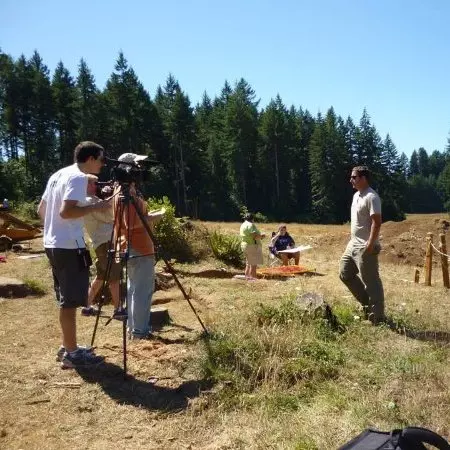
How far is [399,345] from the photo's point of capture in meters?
4.91

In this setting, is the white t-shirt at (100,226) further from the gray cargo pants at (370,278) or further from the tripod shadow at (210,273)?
the tripod shadow at (210,273)

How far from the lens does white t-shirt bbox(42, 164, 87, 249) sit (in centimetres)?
390

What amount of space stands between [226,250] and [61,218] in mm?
7591

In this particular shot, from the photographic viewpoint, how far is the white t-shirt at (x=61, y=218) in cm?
390

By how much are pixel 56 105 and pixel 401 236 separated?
36.5 meters

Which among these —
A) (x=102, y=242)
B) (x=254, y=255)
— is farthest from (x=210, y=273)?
(x=102, y=242)

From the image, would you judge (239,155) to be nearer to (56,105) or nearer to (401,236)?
(56,105)

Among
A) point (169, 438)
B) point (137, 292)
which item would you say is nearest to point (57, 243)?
point (137, 292)

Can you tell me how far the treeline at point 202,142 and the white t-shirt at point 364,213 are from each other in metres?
31.3

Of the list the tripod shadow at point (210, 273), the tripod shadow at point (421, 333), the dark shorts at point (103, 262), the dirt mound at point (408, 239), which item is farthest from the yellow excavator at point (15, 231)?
the dirt mound at point (408, 239)

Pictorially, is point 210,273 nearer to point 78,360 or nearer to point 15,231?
point 78,360

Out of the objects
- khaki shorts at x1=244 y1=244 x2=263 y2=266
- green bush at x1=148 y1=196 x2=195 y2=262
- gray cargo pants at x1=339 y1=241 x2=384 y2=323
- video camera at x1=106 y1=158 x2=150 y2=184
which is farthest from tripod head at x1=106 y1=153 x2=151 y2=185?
green bush at x1=148 y1=196 x2=195 y2=262

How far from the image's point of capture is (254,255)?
9.62 m

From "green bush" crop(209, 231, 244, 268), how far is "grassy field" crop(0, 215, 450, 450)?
5.38 m
